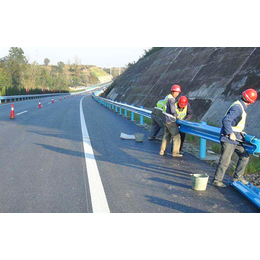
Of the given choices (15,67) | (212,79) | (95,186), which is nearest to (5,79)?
(15,67)

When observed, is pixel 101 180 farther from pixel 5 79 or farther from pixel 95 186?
pixel 5 79

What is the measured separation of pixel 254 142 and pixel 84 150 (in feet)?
15.7

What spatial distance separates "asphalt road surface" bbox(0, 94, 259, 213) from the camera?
4.81m

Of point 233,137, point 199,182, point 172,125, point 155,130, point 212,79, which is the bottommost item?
point 199,182

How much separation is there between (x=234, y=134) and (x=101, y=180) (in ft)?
8.50

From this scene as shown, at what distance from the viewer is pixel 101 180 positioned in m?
6.13

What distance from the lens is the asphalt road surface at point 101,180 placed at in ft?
15.8

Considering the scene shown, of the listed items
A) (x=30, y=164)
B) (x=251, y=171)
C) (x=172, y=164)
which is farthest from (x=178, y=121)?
(x=30, y=164)

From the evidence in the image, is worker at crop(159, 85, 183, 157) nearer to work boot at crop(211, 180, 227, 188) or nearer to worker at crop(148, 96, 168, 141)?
worker at crop(148, 96, 168, 141)

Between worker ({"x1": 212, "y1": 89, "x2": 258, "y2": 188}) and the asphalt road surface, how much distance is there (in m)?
0.41

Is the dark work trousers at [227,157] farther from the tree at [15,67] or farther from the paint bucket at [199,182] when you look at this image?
the tree at [15,67]

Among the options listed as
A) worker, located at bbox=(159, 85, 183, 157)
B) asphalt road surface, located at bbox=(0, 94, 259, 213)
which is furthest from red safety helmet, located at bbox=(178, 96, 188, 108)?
asphalt road surface, located at bbox=(0, 94, 259, 213)

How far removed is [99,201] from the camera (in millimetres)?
4953

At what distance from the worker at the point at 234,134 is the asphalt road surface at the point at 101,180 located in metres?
0.41
